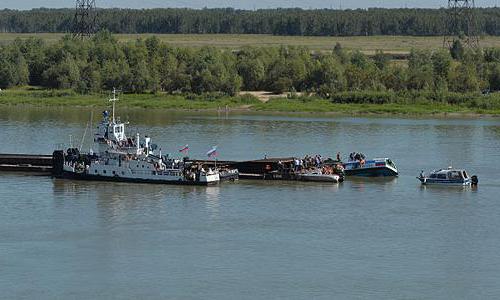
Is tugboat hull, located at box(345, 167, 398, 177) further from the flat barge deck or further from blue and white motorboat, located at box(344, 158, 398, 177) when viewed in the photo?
the flat barge deck

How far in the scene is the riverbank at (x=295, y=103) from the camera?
99500 millimetres

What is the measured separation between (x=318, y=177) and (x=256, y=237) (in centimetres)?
1410

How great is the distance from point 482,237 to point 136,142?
18.5 m

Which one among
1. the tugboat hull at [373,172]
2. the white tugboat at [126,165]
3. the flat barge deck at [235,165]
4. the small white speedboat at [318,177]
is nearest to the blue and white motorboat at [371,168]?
the tugboat hull at [373,172]

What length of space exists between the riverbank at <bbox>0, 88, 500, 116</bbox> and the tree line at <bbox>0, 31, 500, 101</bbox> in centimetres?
309

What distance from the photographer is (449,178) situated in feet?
181

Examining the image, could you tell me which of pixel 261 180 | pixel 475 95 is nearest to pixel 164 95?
pixel 475 95

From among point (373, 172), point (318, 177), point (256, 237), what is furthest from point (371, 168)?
point (256, 237)

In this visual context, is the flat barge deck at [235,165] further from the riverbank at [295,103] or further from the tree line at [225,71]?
the tree line at [225,71]

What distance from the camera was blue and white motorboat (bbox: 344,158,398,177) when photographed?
188 feet

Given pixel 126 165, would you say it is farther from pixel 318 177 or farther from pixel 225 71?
pixel 225 71

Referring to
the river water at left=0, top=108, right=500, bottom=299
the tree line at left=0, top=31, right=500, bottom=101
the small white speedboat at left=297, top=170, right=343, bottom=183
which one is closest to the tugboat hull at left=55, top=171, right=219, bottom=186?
the river water at left=0, top=108, right=500, bottom=299

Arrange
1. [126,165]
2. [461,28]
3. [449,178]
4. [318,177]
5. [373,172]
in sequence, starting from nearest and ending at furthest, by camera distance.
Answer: [449,178]
[126,165]
[318,177]
[373,172]
[461,28]

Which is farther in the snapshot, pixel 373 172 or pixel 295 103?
pixel 295 103
